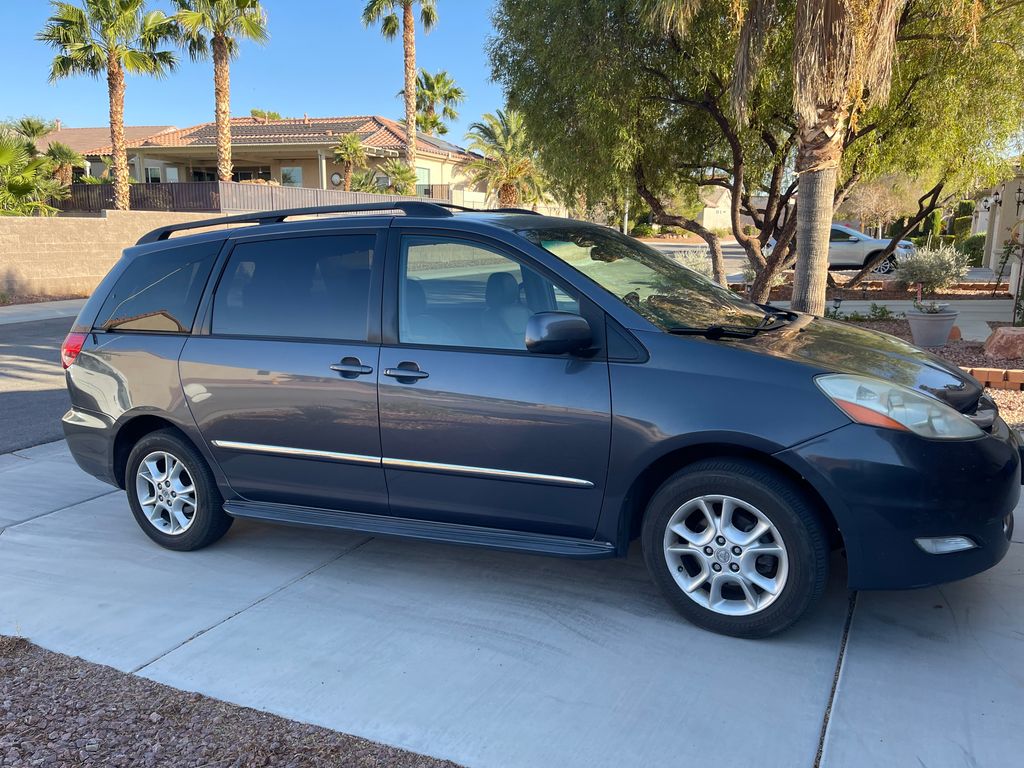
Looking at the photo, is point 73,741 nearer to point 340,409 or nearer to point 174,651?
point 174,651

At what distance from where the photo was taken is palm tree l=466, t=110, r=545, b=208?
42188 millimetres

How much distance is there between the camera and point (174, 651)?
3650mm

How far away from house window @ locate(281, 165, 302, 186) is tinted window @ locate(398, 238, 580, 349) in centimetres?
3444

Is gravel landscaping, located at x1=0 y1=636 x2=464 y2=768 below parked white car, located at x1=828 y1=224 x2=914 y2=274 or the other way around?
below

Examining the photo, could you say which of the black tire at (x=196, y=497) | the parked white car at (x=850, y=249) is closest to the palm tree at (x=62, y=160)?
the parked white car at (x=850, y=249)

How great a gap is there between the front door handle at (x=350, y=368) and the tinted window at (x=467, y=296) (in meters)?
0.23

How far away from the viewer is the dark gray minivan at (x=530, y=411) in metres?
3.32

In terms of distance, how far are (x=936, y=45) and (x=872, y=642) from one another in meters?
8.48

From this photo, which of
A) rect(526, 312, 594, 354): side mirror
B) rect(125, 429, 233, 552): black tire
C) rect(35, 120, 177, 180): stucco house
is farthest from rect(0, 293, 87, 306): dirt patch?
rect(35, 120, 177, 180): stucco house

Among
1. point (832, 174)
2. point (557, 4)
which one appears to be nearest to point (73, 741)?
point (832, 174)

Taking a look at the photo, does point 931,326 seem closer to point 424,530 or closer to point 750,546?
point 750,546

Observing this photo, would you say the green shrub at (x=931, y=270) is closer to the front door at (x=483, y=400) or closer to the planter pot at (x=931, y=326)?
the planter pot at (x=931, y=326)

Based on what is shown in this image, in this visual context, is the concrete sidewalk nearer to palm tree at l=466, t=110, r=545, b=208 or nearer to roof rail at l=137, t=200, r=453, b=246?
roof rail at l=137, t=200, r=453, b=246

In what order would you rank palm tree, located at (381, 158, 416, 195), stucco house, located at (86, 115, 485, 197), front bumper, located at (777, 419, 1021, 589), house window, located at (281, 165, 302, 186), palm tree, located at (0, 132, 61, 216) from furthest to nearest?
house window, located at (281, 165, 302, 186) < stucco house, located at (86, 115, 485, 197) < palm tree, located at (381, 158, 416, 195) < palm tree, located at (0, 132, 61, 216) < front bumper, located at (777, 419, 1021, 589)
